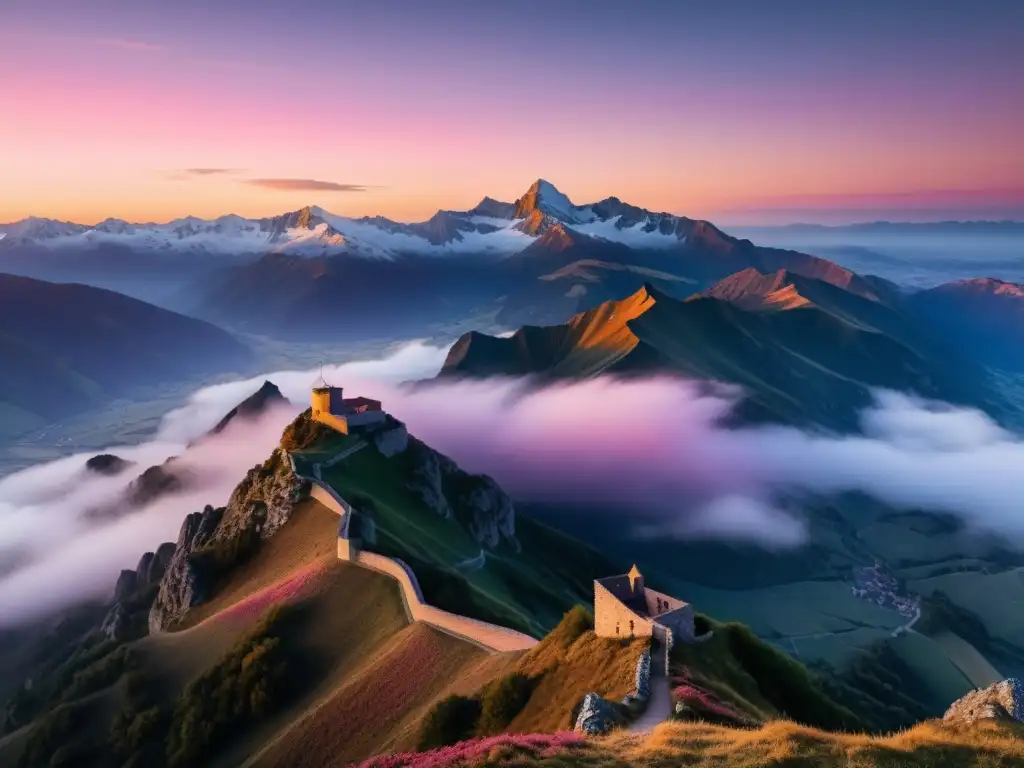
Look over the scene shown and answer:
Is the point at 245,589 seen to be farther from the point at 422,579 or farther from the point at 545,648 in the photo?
the point at 545,648

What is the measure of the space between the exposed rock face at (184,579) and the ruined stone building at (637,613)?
86.3 meters

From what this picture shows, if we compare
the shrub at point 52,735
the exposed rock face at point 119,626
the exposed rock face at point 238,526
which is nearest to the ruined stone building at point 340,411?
the exposed rock face at point 238,526

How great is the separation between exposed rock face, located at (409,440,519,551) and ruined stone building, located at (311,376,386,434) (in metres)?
10.7

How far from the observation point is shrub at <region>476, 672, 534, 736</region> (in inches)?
2425

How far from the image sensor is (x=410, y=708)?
75.0 meters

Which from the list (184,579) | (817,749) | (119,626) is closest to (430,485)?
(184,579)

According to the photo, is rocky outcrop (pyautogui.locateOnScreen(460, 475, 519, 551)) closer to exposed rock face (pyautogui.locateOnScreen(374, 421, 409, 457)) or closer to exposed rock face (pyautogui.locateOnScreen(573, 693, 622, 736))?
exposed rock face (pyautogui.locateOnScreen(374, 421, 409, 457))

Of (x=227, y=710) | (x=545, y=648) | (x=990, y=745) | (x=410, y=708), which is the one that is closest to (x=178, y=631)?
(x=227, y=710)

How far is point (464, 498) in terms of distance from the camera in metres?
170

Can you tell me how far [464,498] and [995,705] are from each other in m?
133

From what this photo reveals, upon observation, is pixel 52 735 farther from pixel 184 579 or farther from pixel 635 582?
pixel 635 582

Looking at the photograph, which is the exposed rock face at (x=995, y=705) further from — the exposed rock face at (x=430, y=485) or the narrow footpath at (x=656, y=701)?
the exposed rock face at (x=430, y=485)

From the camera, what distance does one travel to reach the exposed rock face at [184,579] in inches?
5276

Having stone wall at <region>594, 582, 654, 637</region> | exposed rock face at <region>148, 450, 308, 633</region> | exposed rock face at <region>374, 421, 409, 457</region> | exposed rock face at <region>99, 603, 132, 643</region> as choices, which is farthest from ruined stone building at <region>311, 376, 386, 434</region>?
stone wall at <region>594, 582, 654, 637</region>
